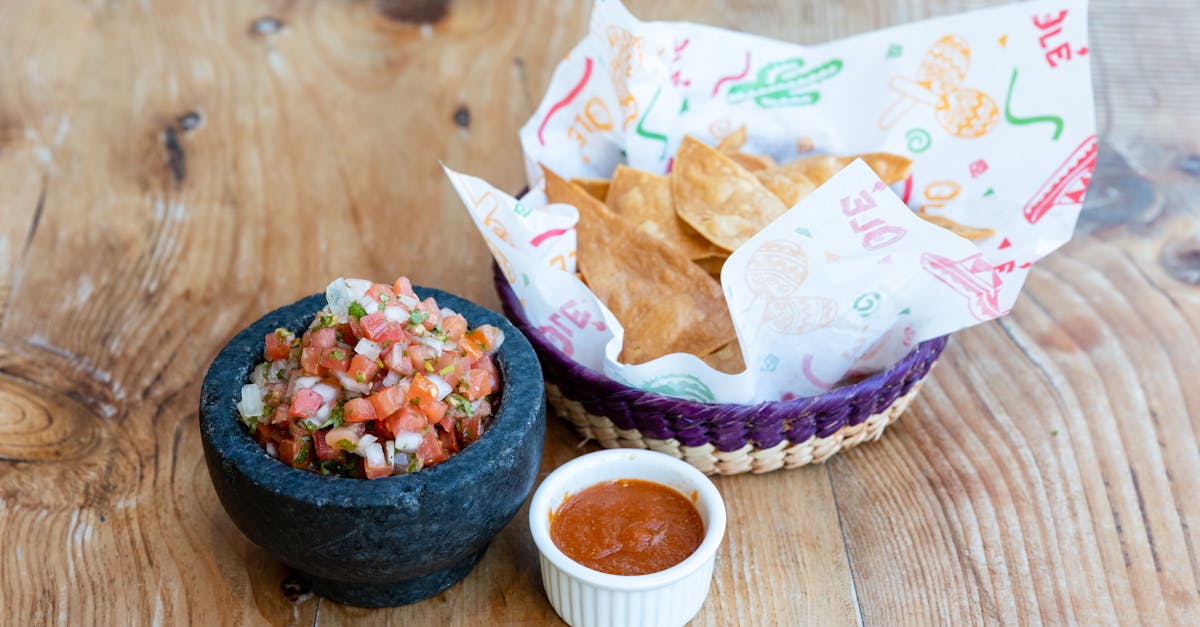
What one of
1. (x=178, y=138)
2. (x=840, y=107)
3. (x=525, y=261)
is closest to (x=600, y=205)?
(x=525, y=261)

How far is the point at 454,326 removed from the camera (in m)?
1.47

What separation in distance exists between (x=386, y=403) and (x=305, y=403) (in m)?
0.09

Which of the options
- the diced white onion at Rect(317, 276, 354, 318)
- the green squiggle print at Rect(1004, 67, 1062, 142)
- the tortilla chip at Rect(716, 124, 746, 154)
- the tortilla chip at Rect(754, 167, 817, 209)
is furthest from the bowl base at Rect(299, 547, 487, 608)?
Result: the green squiggle print at Rect(1004, 67, 1062, 142)

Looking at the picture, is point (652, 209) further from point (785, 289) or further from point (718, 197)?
point (785, 289)

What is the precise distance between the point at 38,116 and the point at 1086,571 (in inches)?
88.3

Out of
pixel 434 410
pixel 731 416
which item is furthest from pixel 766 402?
pixel 434 410

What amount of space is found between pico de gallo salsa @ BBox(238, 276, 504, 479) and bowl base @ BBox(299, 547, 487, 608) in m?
0.20

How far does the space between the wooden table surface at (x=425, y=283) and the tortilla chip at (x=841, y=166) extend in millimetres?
320

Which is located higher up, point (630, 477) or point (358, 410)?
point (358, 410)

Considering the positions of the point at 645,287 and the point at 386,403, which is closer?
the point at 386,403

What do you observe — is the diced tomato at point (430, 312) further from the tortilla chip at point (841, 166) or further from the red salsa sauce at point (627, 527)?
the tortilla chip at point (841, 166)

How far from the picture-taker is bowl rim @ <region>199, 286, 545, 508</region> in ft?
4.27

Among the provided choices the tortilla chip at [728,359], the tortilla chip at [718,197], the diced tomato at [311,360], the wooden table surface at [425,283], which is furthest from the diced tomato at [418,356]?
the tortilla chip at [718,197]

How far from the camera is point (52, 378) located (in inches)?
74.2
